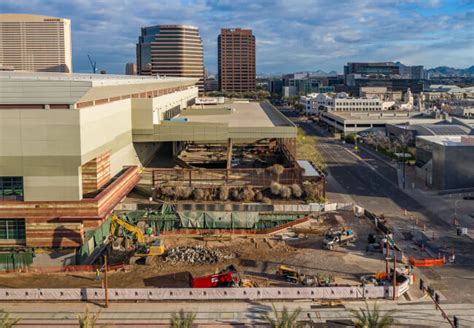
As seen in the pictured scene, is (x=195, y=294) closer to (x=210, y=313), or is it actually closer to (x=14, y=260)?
(x=210, y=313)

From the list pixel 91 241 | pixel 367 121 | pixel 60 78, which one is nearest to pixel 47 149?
pixel 60 78

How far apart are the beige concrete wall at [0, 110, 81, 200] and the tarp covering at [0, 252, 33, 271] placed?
3289 millimetres

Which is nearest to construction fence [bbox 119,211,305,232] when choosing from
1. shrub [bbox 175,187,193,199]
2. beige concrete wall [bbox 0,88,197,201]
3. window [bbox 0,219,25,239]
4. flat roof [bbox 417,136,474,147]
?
shrub [bbox 175,187,193,199]

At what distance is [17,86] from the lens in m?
28.8

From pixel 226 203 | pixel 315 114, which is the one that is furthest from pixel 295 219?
pixel 315 114

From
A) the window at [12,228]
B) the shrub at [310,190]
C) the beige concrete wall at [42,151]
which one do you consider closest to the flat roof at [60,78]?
the beige concrete wall at [42,151]

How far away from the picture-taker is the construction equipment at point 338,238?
32.6m

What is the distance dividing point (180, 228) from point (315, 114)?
115640mm

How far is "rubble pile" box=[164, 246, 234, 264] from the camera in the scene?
30.3m

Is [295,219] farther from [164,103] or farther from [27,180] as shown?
[164,103]

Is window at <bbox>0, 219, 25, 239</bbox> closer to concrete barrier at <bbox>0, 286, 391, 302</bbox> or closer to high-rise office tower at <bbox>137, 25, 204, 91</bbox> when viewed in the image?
concrete barrier at <bbox>0, 286, 391, 302</bbox>

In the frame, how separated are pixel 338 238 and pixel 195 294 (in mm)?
12327

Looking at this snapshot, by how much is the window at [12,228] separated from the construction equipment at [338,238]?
18357 mm

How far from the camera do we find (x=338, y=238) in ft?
109
